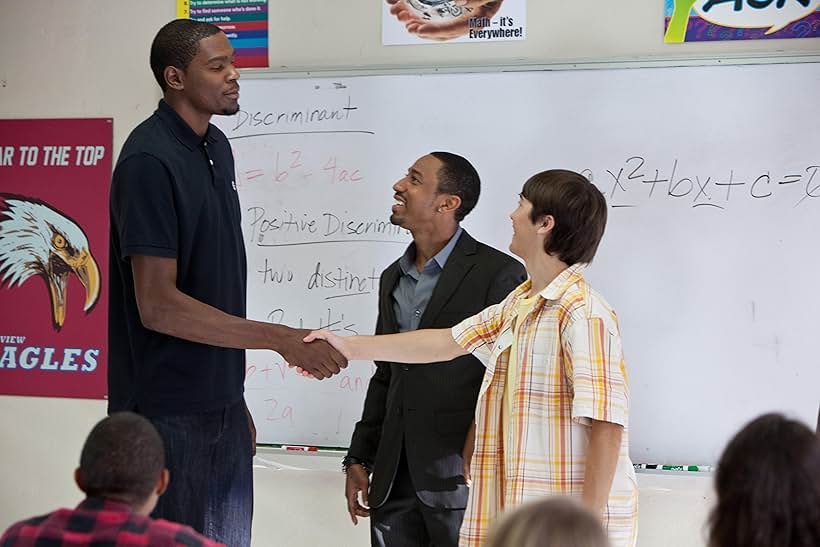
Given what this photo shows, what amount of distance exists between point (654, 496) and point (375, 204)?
1.45 meters

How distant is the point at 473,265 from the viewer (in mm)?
2783

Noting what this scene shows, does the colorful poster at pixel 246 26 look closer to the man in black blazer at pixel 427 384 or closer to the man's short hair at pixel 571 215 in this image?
the man in black blazer at pixel 427 384

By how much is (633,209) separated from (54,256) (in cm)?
229

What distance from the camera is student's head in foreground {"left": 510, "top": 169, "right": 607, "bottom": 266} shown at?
2270mm

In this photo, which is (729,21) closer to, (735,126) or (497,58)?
(735,126)

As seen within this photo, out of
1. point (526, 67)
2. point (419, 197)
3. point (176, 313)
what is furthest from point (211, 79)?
point (526, 67)

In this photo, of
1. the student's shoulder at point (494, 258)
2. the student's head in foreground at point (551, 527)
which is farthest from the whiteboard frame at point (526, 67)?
the student's head in foreground at point (551, 527)

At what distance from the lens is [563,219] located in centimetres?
228

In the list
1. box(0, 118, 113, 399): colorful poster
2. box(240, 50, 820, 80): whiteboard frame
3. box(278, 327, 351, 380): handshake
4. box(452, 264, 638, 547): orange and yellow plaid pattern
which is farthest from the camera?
box(0, 118, 113, 399): colorful poster

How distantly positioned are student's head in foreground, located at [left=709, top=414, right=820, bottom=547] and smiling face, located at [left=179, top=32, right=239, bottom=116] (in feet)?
5.04

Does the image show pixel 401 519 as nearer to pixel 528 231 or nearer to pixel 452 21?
pixel 528 231

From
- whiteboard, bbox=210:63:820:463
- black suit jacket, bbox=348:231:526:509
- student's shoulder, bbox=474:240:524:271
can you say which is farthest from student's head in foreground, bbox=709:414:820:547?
whiteboard, bbox=210:63:820:463

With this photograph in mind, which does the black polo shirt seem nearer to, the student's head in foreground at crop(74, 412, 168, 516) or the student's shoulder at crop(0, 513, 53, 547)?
the student's head in foreground at crop(74, 412, 168, 516)

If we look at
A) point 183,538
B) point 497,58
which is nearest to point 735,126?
point 497,58
